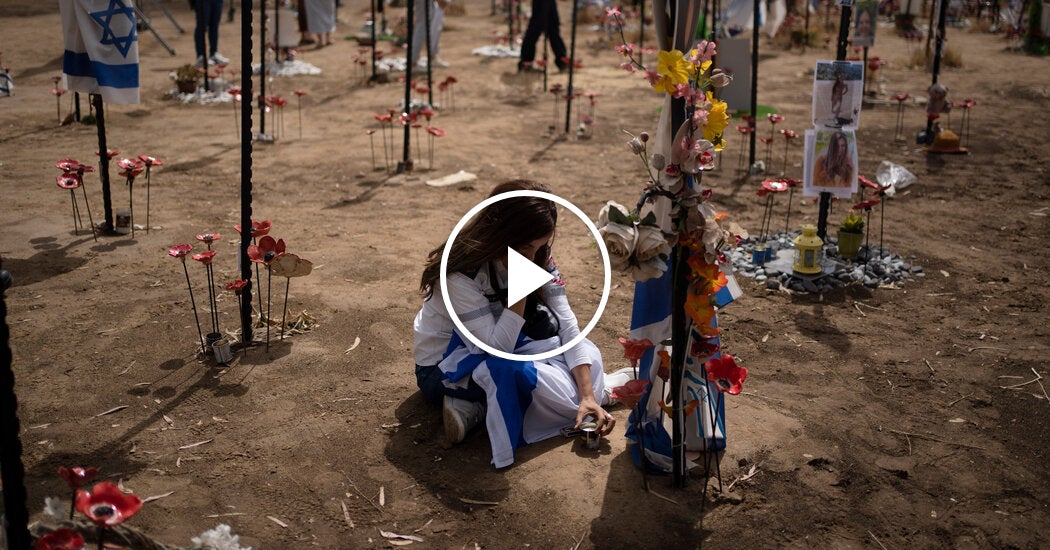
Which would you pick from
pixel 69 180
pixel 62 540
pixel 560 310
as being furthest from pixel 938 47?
pixel 62 540

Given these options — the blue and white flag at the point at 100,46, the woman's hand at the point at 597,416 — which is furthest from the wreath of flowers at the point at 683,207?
the blue and white flag at the point at 100,46

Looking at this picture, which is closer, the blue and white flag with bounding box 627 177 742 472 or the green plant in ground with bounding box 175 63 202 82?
the blue and white flag with bounding box 627 177 742 472

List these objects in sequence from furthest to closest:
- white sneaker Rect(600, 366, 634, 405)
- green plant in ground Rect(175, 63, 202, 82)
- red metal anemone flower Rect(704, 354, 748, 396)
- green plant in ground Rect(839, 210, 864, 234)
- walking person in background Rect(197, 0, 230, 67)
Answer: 1. walking person in background Rect(197, 0, 230, 67)
2. green plant in ground Rect(175, 63, 202, 82)
3. green plant in ground Rect(839, 210, 864, 234)
4. white sneaker Rect(600, 366, 634, 405)
5. red metal anemone flower Rect(704, 354, 748, 396)

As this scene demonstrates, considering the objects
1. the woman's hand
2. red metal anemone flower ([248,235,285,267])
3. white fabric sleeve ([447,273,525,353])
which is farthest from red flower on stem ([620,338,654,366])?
red metal anemone flower ([248,235,285,267])

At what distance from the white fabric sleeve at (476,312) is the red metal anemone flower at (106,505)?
1679mm

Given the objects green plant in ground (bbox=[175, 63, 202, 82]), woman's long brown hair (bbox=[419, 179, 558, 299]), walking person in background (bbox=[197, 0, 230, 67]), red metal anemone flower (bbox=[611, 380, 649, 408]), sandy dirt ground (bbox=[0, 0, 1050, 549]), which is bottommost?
sandy dirt ground (bbox=[0, 0, 1050, 549])

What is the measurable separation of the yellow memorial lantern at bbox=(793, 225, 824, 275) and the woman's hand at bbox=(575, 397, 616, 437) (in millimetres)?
2664

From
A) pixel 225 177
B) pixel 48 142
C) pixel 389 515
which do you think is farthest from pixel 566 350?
pixel 48 142

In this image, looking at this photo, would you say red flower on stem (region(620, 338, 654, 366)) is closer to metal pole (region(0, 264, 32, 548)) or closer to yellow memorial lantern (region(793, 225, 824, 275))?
metal pole (region(0, 264, 32, 548))

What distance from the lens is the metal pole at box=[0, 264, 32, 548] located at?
2.35 meters

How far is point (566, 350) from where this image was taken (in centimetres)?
387

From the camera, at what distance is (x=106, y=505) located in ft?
7.75

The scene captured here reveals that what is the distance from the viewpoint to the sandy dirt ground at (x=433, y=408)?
10.9 feet

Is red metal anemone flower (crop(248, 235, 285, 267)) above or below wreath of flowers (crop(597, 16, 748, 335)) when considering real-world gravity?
below
